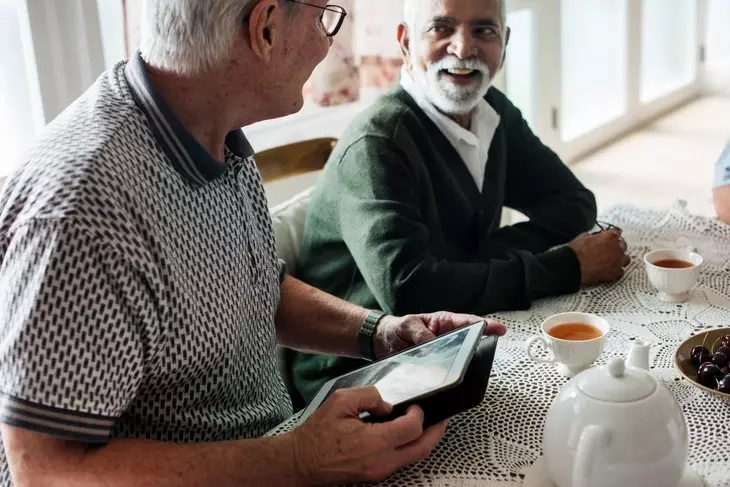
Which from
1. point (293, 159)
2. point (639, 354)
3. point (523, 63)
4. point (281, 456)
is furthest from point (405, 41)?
point (523, 63)

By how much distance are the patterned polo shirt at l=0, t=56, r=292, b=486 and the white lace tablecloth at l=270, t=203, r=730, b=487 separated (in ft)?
0.50

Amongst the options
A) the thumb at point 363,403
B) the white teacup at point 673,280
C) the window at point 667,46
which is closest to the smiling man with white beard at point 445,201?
the white teacup at point 673,280

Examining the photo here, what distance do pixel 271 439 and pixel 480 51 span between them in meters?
1.00

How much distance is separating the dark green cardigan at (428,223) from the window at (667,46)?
8.17ft

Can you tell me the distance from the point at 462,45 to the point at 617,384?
3.12 feet

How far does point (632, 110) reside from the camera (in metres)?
4.01

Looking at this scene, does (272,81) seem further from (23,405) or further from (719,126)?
(719,126)

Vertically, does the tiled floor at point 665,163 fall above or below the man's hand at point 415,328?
below

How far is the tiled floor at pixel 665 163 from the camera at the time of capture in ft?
10.2

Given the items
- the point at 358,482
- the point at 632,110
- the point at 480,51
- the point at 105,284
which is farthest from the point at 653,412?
the point at 632,110

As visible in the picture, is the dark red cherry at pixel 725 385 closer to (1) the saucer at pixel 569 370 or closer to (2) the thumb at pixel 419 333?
(1) the saucer at pixel 569 370

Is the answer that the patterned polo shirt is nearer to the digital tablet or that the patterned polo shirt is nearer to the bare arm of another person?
the bare arm of another person

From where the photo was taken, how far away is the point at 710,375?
44.3 inches

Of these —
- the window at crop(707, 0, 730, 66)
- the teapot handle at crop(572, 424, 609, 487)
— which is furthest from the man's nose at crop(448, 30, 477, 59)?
the window at crop(707, 0, 730, 66)
